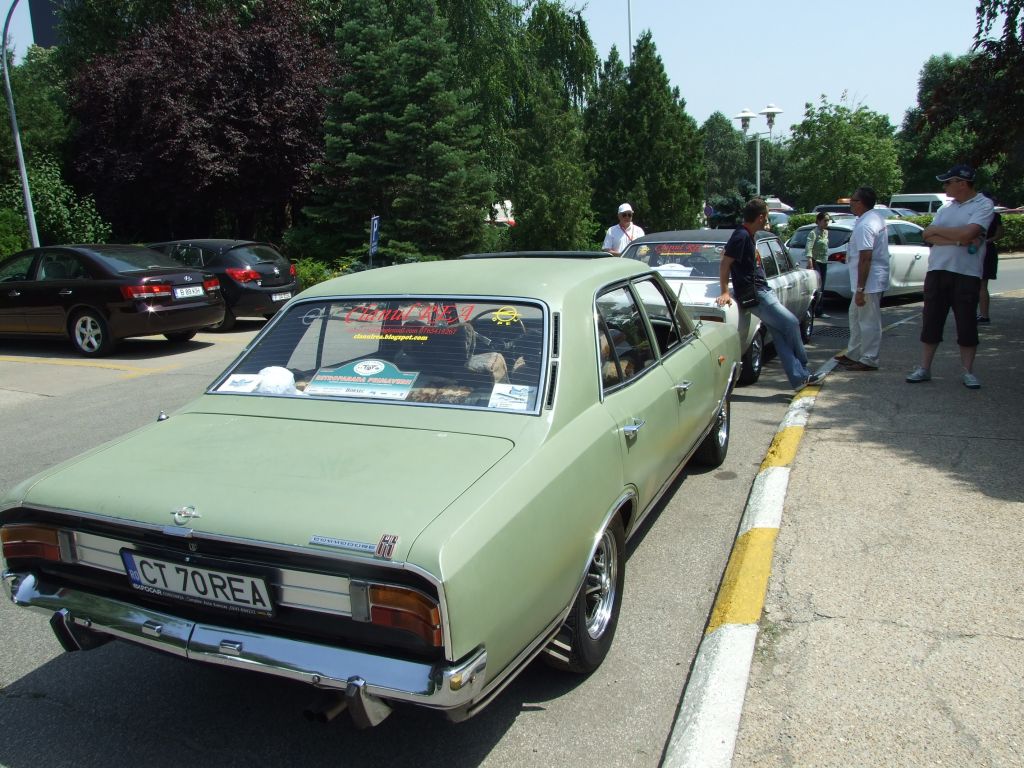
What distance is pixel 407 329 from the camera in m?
3.79

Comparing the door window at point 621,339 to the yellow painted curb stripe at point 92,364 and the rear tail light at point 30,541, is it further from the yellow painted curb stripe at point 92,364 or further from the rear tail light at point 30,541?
the yellow painted curb stripe at point 92,364

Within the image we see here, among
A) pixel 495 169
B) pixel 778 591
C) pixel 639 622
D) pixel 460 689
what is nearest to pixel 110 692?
pixel 460 689

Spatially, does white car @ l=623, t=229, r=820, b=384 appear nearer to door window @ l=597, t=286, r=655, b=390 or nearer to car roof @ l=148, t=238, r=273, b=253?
door window @ l=597, t=286, r=655, b=390

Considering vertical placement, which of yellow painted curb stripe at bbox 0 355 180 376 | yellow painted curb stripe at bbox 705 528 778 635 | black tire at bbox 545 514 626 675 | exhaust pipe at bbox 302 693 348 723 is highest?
exhaust pipe at bbox 302 693 348 723

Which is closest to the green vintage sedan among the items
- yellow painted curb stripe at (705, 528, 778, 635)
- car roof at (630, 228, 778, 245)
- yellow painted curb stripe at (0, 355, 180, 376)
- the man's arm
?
yellow painted curb stripe at (705, 528, 778, 635)

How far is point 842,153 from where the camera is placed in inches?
1352

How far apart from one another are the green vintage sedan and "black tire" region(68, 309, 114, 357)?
27.8 ft

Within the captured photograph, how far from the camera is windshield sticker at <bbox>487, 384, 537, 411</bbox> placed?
332cm

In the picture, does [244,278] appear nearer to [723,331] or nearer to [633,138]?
[723,331]

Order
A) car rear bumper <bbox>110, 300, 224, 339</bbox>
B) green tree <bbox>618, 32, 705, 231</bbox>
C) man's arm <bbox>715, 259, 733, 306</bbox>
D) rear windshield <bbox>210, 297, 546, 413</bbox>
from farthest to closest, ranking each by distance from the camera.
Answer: green tree <bbox>618, 32, 705, 231</bbox>
car rear bumper <bbox>110, 300, 224, 339</bbox>
man's arm <bbox>715, 259, 733, 306</bbox>
rear windshield <bbox>210, 297, 546, 413</bbox>

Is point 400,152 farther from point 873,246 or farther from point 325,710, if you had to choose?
point 325,710

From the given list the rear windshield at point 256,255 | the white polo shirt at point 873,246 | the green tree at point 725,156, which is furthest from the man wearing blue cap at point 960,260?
the green tree at point 725,156

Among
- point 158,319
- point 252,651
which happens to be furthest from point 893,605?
point 158,319

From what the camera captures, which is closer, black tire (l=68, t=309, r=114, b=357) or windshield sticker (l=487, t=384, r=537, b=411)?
windshield sticker (l=487, t=384, r=537, b=411)
